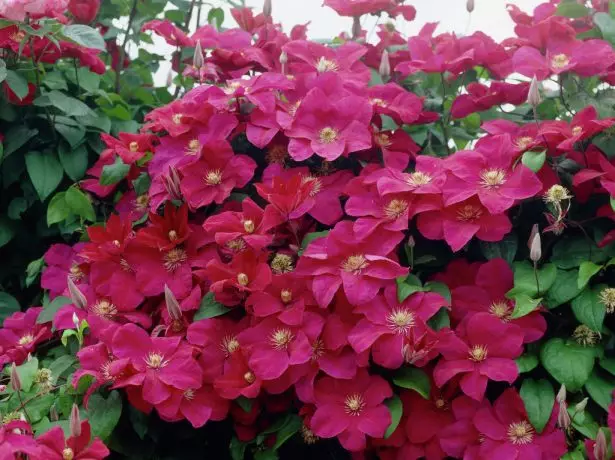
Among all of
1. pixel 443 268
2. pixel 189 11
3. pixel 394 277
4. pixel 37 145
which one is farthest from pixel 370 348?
pixel 189 11

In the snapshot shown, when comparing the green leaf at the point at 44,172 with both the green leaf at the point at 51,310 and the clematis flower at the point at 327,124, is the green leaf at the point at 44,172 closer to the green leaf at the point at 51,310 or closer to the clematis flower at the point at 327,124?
the green leaf at the point at 51,310

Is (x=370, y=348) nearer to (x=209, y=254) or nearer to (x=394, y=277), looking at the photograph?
(x=394, y=277)

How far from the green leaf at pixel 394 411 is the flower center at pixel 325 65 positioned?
664mm

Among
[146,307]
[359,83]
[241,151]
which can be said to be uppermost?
[359,83]

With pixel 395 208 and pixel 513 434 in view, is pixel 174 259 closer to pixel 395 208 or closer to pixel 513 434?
pixel 395 208

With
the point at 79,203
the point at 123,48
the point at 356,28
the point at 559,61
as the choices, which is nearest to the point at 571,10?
the point at 559,61

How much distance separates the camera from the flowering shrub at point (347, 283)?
51.7 inches

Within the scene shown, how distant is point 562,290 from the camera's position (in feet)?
4.41

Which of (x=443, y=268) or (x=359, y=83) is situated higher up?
(x=359, y=83)

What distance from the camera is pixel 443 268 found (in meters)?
1.50

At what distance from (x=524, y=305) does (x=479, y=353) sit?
0.10 metres

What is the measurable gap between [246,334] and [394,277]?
0.25 metres

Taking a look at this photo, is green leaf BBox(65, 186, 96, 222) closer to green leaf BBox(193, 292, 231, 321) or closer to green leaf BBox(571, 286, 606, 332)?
green leaf BBox(193, 292, 231, 321)

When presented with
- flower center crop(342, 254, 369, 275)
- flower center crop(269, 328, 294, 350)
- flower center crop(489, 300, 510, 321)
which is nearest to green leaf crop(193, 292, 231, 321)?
flower center crop(269, 328, 294, 350)
